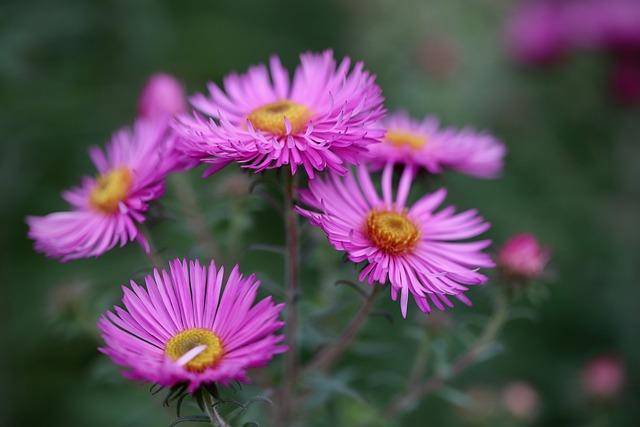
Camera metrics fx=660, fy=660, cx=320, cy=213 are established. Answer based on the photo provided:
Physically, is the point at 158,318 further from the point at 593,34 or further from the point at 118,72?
the point at 593,34

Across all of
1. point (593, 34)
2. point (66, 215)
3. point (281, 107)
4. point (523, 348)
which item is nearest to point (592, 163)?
point (593, 34)

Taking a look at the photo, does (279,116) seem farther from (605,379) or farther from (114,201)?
(605,379)

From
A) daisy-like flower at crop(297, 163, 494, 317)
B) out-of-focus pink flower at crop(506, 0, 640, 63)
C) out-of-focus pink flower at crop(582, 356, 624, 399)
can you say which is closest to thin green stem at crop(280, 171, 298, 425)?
A: daisy-like flower at crop(297, 163, 494, 317)

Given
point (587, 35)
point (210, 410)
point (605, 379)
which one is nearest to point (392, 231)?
point (210, 410)

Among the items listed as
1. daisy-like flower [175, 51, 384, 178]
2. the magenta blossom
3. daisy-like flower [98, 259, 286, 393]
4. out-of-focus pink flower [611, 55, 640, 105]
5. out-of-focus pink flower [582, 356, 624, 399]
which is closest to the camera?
daisy-like flower [98, 259, 286, 393]

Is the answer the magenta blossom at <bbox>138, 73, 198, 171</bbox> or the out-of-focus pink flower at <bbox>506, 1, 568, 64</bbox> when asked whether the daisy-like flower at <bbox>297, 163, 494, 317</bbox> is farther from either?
the out-of-focus pink flower at <bbox>506, 1, 568, 64</bbox>

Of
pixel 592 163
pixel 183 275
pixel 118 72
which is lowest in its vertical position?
pixel 183 275

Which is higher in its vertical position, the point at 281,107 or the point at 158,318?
the point at 281,107

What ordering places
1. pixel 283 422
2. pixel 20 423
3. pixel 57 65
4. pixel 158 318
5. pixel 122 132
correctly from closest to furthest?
1. pixel 158 318
2. pixel 283 422
3. pixel 122 132
4. pixel 20 423
5. pixel 57 65
